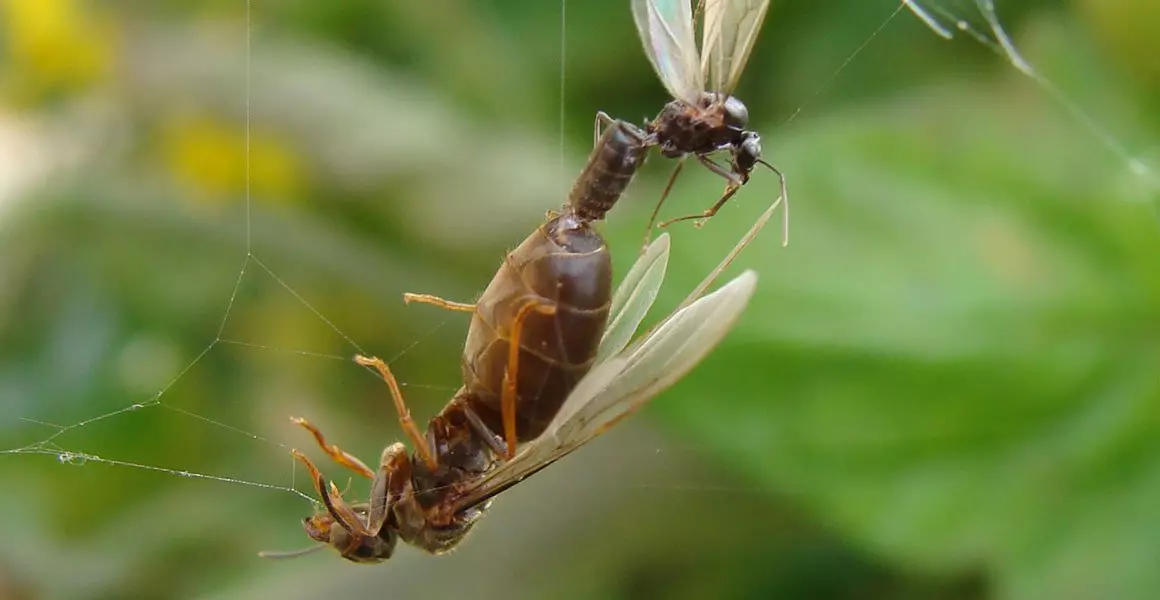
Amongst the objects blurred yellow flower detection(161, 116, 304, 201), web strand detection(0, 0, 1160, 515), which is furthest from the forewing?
blurred yellow flower detection(161, 116, 304, 201)

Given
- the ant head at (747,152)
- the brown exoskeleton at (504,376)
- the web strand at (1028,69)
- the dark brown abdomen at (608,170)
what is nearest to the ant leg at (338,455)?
the brown exoskeleton at (504,376)

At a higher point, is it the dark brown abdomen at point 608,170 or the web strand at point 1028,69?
the web strand at point 1028,69

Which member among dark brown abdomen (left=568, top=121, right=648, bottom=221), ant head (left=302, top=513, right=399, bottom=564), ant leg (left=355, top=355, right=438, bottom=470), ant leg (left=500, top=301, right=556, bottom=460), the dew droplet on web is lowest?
the dew droplet on web

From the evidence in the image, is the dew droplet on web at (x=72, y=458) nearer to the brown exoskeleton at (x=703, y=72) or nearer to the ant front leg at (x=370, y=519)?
the ant front leg at (x=370, y=519)

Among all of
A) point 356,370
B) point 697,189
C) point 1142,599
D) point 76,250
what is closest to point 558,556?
point 356,370

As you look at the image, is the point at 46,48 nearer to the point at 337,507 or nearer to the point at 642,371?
the point at 337,507

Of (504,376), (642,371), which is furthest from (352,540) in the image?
(642,371)

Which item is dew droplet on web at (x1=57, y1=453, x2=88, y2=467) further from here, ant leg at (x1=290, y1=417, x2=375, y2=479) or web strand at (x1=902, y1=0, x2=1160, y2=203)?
web strand at (x1=902, y1=0, x2=1160, y2=203)
